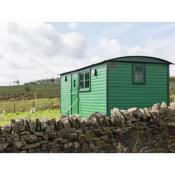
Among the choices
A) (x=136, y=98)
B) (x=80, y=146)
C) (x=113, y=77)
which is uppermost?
(x=113, y=77)

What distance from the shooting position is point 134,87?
12.8 m

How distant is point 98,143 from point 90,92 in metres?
5.72

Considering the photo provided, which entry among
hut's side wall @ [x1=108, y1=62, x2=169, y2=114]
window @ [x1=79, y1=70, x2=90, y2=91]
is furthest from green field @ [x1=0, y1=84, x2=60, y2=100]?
hut's side wall @ [x1=108, y1=62, x2=169, y2=114]

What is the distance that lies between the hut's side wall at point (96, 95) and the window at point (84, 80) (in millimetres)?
264

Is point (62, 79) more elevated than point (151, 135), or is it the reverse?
point (62, 79)

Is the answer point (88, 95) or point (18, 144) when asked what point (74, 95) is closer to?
point (88, 95)

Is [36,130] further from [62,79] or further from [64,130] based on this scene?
[62,79]

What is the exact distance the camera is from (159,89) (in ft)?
44.0

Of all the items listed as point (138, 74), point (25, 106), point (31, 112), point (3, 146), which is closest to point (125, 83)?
point (138, 74)

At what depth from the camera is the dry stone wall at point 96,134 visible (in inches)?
304

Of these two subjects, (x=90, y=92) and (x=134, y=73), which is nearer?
(x=134, y=73)

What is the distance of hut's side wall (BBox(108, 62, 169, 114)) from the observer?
12344 mm

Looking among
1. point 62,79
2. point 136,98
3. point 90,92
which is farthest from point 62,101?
point 136,98

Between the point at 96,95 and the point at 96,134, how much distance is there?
4878 mm
